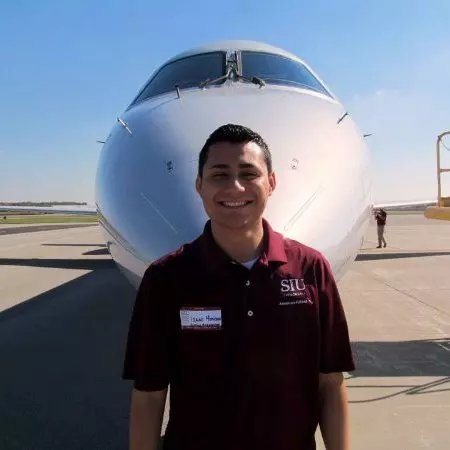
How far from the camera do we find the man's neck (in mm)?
1761

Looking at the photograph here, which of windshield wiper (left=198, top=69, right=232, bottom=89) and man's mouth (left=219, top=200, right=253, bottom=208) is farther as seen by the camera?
windshield wiper (left=198, top=69, right=232, bottom=89)

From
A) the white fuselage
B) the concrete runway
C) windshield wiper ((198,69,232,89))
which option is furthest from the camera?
windshield wiper ((198,69,232,89))

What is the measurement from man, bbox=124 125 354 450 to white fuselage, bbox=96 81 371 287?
87cm

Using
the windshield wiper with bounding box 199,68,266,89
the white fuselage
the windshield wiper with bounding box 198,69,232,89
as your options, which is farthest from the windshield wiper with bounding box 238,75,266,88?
the white fuselage

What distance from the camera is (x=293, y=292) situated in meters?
1.69

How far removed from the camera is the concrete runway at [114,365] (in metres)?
3.39

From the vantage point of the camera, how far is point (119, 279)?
36.6ft

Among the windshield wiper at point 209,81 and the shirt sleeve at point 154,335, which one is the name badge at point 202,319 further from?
the windshield wiper at point 209,81

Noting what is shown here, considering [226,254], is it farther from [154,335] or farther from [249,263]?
[154,335]

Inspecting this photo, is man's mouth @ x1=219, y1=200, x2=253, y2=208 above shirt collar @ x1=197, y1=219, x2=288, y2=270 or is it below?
above

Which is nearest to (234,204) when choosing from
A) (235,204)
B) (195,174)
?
(235,204)

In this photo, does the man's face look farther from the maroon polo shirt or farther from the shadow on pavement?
the shadow on pavement

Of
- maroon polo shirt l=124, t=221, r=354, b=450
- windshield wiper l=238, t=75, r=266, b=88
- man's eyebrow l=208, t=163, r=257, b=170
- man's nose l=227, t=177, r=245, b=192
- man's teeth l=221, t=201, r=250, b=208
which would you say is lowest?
maroon polo shirt l=124, t=221, r=354, b=450

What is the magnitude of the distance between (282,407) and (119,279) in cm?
983
